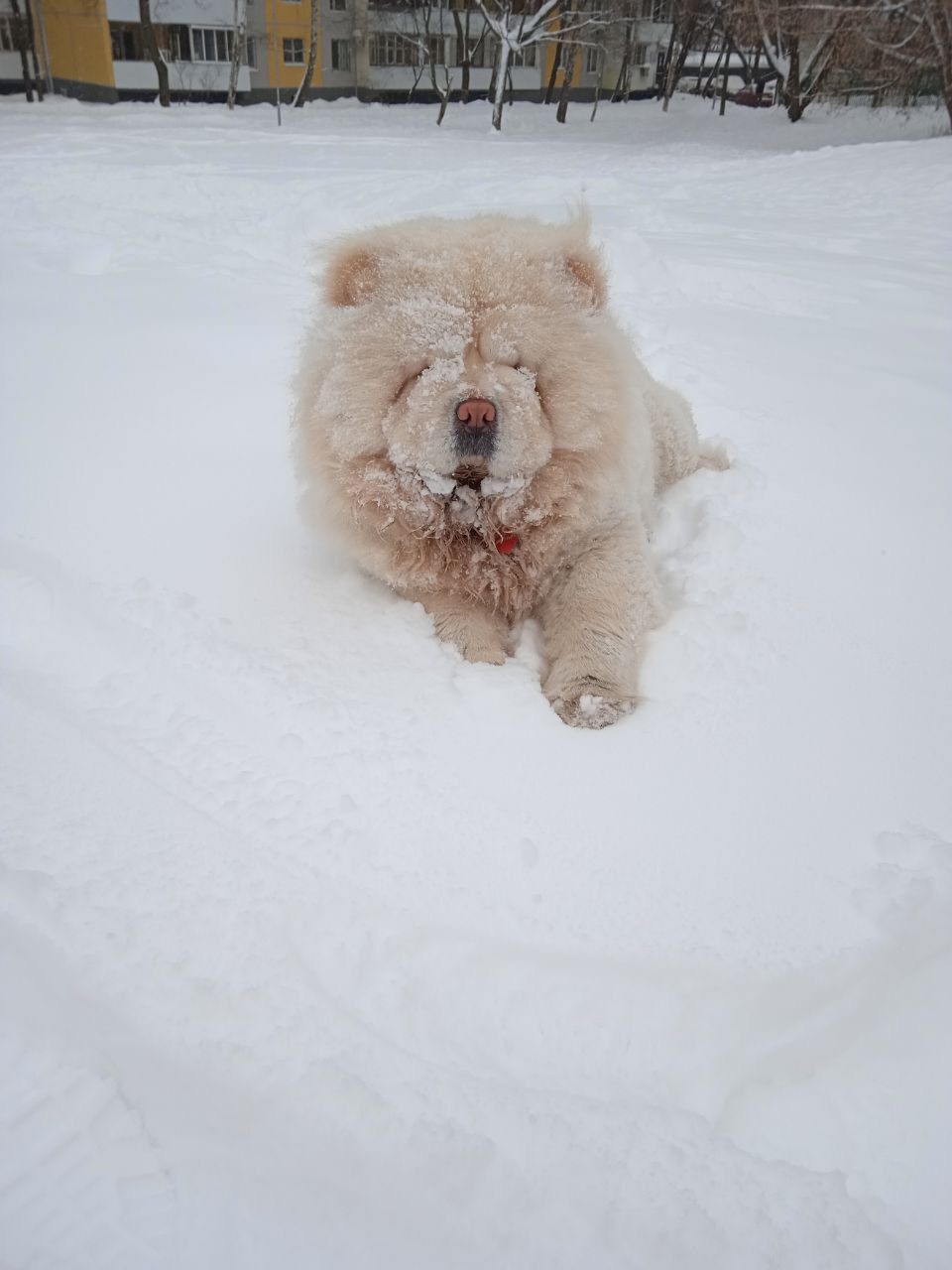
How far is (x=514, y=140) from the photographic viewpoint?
Result: 17.4 meters

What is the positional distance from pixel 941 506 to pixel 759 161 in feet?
40.3

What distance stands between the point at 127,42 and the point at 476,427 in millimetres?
28706

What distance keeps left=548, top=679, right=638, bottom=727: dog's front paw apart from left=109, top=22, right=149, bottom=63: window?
27720 mm

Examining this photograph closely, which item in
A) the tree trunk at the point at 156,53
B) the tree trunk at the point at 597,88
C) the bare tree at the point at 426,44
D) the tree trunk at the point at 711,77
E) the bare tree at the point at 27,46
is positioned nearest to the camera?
the tree trunk at the point at 156,53

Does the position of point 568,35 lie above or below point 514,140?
above

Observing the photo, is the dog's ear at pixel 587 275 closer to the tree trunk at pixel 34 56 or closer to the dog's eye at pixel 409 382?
the dog's eye at pixel 409 382

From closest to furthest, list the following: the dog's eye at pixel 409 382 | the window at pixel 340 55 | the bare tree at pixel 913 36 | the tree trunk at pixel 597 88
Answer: the dog's eye at pixel 409 382, the bare tree at pixel 913 36, the tree trunk at pixel 597 88, the window at pixel 340 55

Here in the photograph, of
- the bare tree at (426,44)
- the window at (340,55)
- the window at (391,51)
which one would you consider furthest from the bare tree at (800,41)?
the window at (340,55)

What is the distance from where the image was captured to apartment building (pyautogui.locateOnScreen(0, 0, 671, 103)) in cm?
2217

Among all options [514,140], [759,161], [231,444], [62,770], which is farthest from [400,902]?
[514,140]

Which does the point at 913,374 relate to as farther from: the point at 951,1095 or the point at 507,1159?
the point at 507,1159

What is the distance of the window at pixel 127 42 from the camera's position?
2239cm

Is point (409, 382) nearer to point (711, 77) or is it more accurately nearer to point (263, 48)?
point (263, 48)

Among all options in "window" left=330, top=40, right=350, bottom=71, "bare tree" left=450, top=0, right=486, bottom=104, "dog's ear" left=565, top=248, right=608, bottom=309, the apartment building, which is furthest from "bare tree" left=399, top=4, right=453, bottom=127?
"dog's ear" left=565, top=248, right=608, bottom=309
